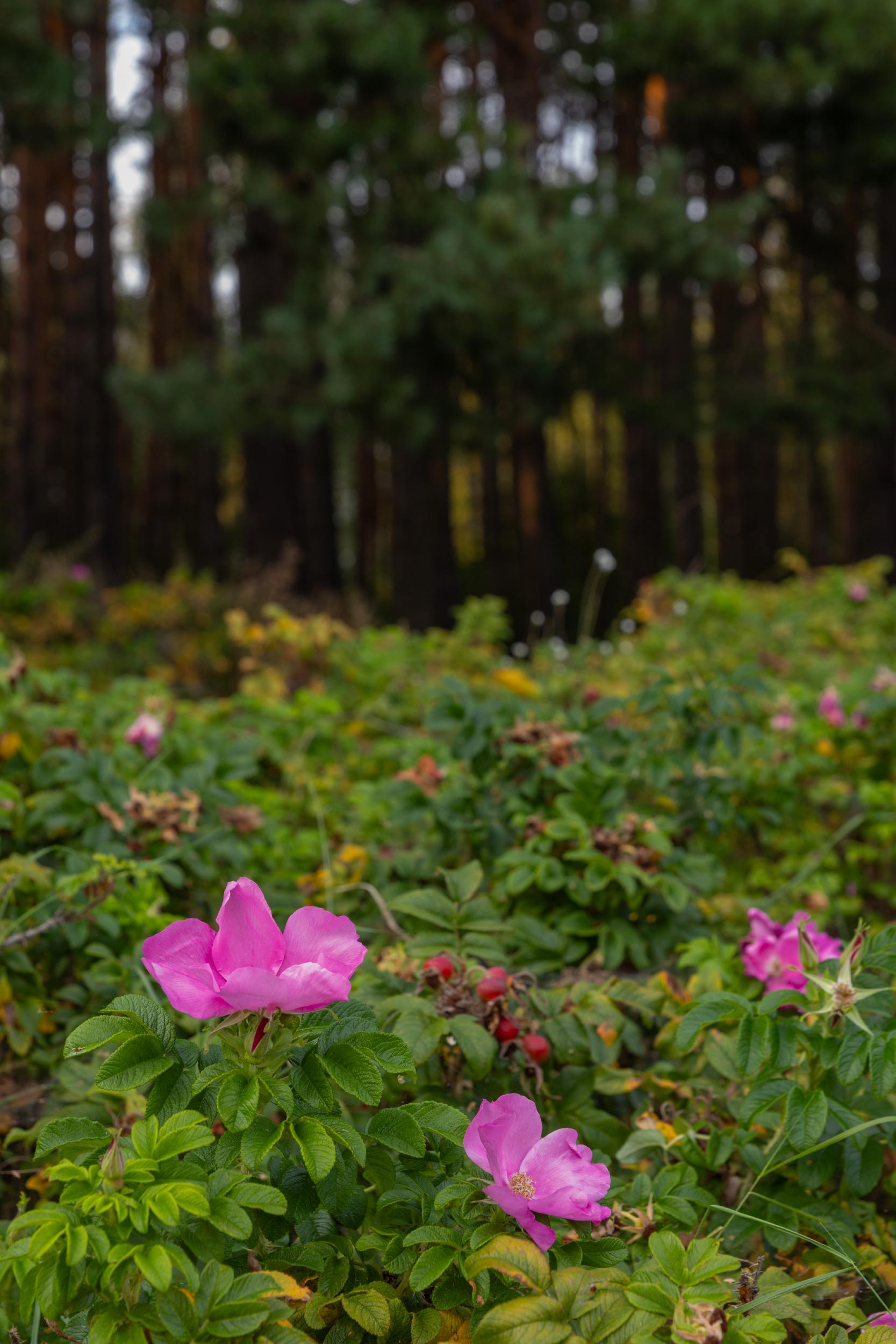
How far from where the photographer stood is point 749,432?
40.2 feet

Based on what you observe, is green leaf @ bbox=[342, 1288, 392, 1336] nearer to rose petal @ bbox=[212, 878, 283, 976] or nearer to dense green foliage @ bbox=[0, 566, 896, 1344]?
dense green foliage @ bbox=[0, 566, 896, 1344]

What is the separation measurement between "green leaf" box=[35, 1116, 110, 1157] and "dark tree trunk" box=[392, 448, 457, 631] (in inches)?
302

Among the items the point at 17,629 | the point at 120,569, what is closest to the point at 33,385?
the point at 120,569

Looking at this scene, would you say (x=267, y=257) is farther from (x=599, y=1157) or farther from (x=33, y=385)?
(x=599, y=1157)

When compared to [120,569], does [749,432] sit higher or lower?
higher

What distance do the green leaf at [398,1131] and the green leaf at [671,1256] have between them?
24cm

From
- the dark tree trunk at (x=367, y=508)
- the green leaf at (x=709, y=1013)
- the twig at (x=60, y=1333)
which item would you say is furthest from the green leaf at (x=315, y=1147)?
the dark tree trunk at (x=367, y=508)

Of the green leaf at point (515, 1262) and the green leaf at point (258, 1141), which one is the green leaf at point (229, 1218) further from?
the green leaf at point (515, 1262)

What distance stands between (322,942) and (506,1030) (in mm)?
521

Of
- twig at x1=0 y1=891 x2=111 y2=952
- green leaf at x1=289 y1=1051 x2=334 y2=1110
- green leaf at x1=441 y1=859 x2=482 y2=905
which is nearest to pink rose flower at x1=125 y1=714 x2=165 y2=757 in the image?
twig at x1=0 y1=891 x2=111 y2=952

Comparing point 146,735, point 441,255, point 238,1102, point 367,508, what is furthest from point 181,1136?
point 367,508

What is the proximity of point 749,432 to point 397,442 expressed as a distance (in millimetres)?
5633

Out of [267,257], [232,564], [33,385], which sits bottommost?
[232,564]

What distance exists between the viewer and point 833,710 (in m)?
2.80
